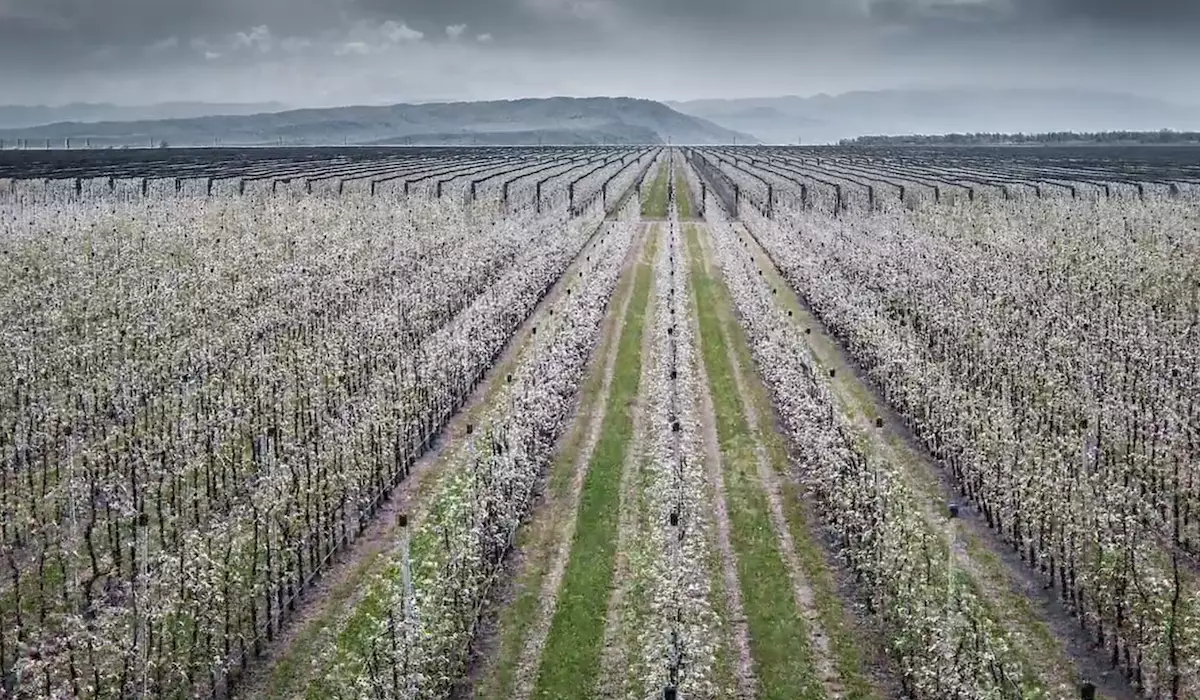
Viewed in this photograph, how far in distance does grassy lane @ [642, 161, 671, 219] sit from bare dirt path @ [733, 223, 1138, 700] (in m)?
34.8

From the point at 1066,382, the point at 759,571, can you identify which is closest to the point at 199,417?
the point at 759,571

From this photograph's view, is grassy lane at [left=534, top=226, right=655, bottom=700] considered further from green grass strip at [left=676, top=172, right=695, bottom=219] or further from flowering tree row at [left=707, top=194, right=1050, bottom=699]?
green grass strip at [left=676, top=172, right=695, bottom=219]

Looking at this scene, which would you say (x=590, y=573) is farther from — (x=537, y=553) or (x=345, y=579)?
(x=345, y=579)

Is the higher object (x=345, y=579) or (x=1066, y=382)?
(x=1066, y=382)

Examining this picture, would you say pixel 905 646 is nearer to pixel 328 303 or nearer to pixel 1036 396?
pixel 1036 396

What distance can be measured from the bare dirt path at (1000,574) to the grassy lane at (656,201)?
34.8m

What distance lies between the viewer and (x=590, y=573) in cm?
1527

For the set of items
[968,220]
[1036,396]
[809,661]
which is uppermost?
[968,220]

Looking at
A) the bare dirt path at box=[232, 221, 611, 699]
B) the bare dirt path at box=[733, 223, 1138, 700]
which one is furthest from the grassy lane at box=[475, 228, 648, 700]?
the bare dirt path at box=[733, 223, 1138, 700]

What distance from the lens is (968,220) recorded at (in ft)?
156

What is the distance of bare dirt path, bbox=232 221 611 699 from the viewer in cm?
1280

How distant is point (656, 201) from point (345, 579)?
2056 inches

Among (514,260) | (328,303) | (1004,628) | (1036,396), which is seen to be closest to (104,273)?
(328,303)

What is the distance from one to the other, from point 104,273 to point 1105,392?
26167 mm
